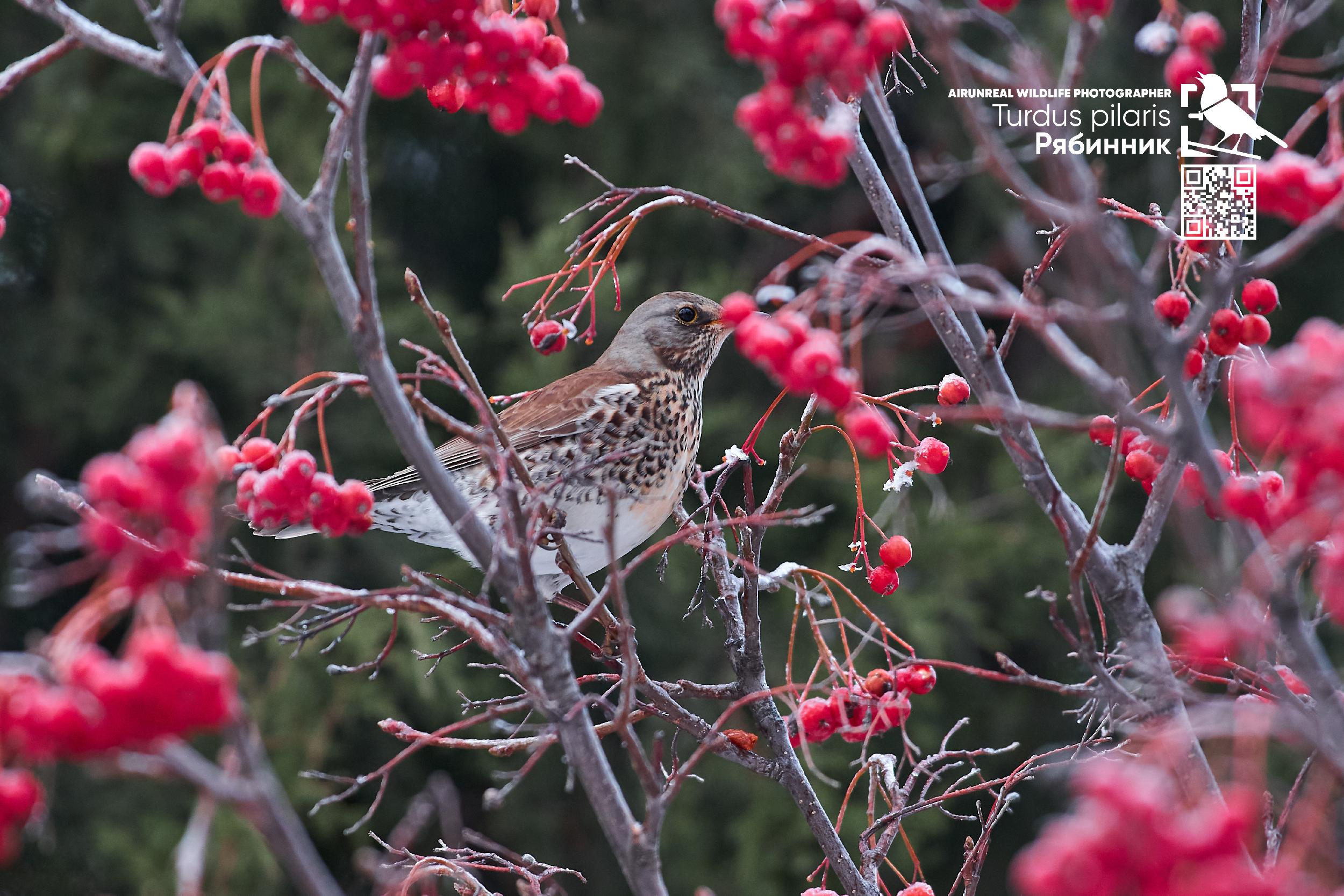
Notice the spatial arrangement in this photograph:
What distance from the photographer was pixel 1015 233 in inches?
32.8

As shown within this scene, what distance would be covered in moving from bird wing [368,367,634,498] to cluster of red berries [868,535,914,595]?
86 cm

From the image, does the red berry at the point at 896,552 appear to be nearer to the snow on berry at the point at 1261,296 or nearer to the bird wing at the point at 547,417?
the snow on berry at the point at 1261,296

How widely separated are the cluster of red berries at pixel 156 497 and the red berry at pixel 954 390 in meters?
0.85

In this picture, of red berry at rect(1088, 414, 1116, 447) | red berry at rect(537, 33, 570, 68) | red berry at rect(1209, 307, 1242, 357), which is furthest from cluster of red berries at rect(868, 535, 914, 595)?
red berry at rect(537, 33, 570, 68)

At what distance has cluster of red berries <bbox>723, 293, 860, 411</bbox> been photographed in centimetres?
87

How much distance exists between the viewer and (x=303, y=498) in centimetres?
108

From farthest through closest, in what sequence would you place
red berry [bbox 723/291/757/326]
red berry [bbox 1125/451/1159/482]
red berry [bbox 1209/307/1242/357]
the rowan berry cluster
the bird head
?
the bird head
red berry [bbox 1125/451/1159/482]
red berry [bbox 1209/307/1242/357]
red berry [bbox 723/291/757/326]
the rowan berry cluster

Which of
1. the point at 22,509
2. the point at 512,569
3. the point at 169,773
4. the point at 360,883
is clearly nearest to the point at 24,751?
the point at 169,773

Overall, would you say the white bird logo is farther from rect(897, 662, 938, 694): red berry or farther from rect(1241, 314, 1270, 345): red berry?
rect(897, 662, 938, 694): red berry

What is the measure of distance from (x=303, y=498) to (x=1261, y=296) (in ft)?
3.04

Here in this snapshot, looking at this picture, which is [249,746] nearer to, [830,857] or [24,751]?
[24,751]

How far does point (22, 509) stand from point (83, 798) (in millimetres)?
941

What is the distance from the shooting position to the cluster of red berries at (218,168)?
3.05ft

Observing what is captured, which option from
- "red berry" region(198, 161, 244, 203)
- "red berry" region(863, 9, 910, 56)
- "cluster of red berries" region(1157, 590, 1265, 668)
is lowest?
"cluster of red berries" region(1157, 590, 1265, 668)
